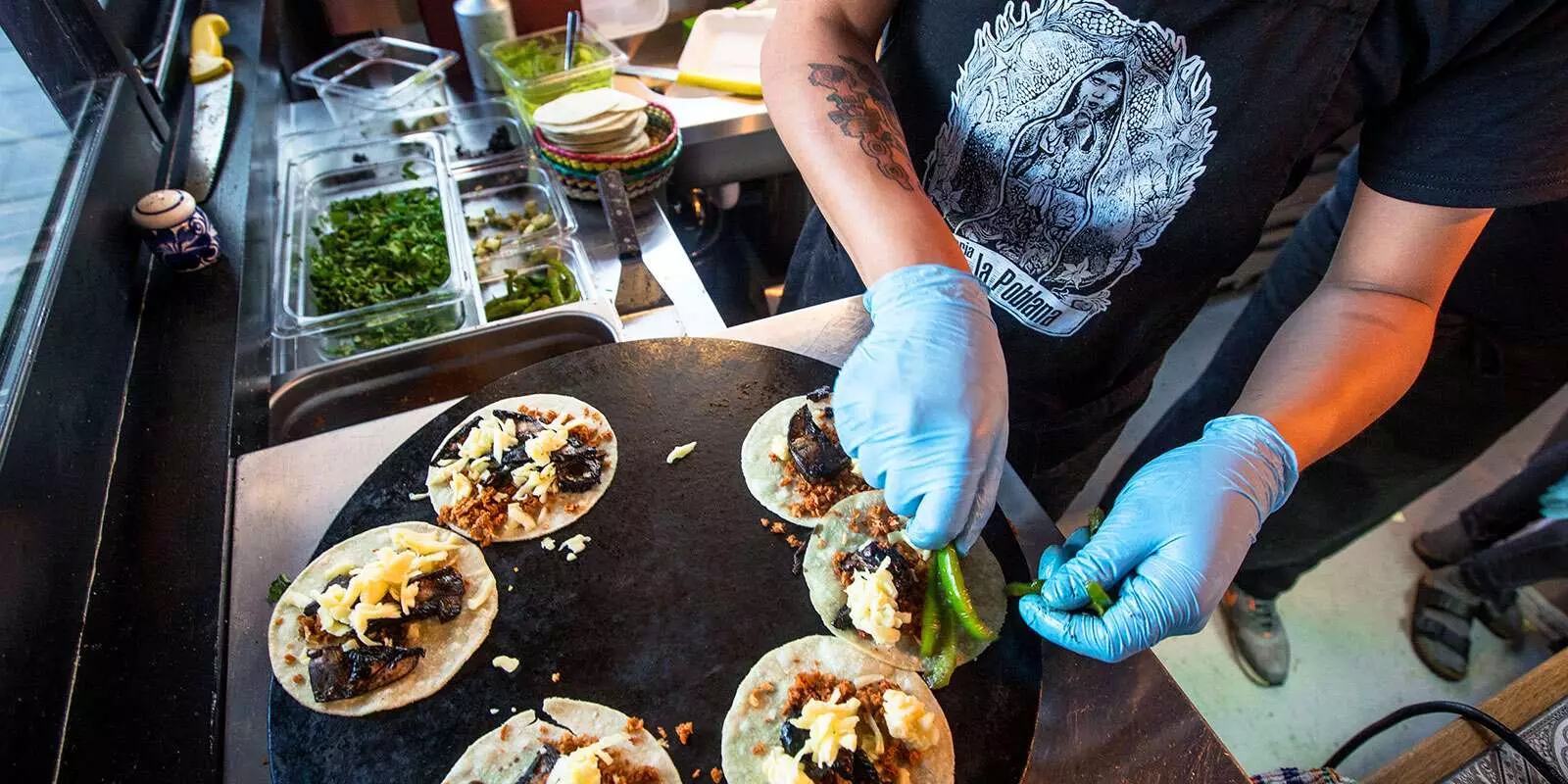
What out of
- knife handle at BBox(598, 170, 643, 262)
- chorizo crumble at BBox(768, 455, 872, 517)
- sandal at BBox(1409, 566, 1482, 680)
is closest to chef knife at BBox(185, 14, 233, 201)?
knife handle at BBox(598, 170, 643, 262)

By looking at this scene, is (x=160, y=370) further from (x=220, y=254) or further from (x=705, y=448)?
(x=705, y=448)

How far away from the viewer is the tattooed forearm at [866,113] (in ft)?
5.85

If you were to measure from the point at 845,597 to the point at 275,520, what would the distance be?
Result: 1.45 metres

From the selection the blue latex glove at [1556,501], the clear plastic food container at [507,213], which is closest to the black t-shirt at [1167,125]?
the clear plastic food container at [507,213]

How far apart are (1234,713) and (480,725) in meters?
3.35

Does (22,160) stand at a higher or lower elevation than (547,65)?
higher

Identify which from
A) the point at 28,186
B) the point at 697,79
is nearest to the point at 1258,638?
the point at 697,79

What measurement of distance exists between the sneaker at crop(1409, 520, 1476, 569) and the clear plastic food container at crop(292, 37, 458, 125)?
18.0ft

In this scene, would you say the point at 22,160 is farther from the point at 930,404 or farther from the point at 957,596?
the point at 957,596

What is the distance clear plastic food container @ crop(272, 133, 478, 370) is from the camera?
2.29 meters

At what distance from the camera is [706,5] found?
4.25 meters

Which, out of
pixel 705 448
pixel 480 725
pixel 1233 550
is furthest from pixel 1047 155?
pixel 480 725

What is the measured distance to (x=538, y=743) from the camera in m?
1.52

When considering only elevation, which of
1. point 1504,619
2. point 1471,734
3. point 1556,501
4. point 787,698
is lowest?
point 1504,619
